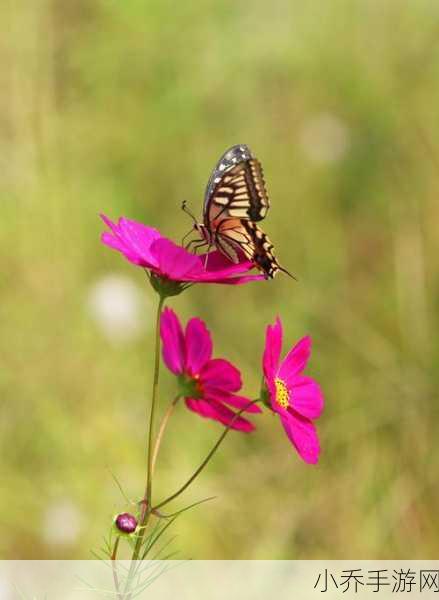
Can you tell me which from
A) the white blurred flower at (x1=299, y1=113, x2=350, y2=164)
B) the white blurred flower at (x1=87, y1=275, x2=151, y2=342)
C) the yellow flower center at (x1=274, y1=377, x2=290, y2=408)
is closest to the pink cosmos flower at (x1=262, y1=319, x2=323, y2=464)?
the yellow flower center at (x1=274, y1=377, x2=290, y2=408)

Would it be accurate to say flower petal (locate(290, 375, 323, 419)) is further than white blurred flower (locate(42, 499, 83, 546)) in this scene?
No

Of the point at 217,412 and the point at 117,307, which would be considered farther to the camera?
the point at 117,307

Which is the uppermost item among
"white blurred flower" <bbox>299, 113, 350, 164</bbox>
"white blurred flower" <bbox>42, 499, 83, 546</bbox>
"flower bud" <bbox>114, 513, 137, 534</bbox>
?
"white blurred flower" <bbox>299, 113, 350, 164</bbox>

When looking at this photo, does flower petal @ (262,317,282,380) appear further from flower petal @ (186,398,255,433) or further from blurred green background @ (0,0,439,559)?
blurred green background @ (0,0,439,559)

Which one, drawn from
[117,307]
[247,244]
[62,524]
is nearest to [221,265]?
[247,244]

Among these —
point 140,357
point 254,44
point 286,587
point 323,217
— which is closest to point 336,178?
point 323,217

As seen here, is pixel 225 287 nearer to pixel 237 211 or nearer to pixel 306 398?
pixel 237 211
